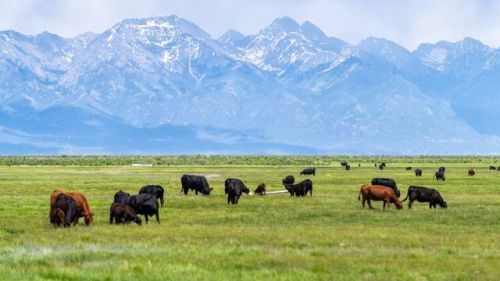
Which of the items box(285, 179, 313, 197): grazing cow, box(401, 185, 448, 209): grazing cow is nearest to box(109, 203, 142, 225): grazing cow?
box(401, 185, 448, 209): grazing cow

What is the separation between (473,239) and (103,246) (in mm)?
12628

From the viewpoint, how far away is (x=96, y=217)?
36.9 metres

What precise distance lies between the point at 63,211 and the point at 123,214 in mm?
2412

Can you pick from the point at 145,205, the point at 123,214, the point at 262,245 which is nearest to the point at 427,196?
the point at 145,205

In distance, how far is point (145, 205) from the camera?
1369 inches

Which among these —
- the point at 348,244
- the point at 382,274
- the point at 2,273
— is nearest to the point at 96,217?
the point at 348,244

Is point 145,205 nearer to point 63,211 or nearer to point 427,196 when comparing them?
point 63,211

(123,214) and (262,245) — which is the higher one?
(123,214)

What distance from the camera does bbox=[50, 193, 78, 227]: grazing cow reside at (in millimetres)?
32312

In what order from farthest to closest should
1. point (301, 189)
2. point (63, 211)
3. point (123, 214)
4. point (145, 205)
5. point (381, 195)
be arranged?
1. point (301, 189)
2. point (381, 195)
3. point (145, 205)
4. point (123, 214)
5. point (63, 211)

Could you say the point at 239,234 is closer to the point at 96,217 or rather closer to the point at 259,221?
the point at 259,221

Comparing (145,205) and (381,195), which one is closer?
(145,205)

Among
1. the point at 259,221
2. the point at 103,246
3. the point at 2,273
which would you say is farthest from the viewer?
the point at 259,221

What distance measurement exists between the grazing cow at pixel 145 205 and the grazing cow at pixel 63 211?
114 inches
